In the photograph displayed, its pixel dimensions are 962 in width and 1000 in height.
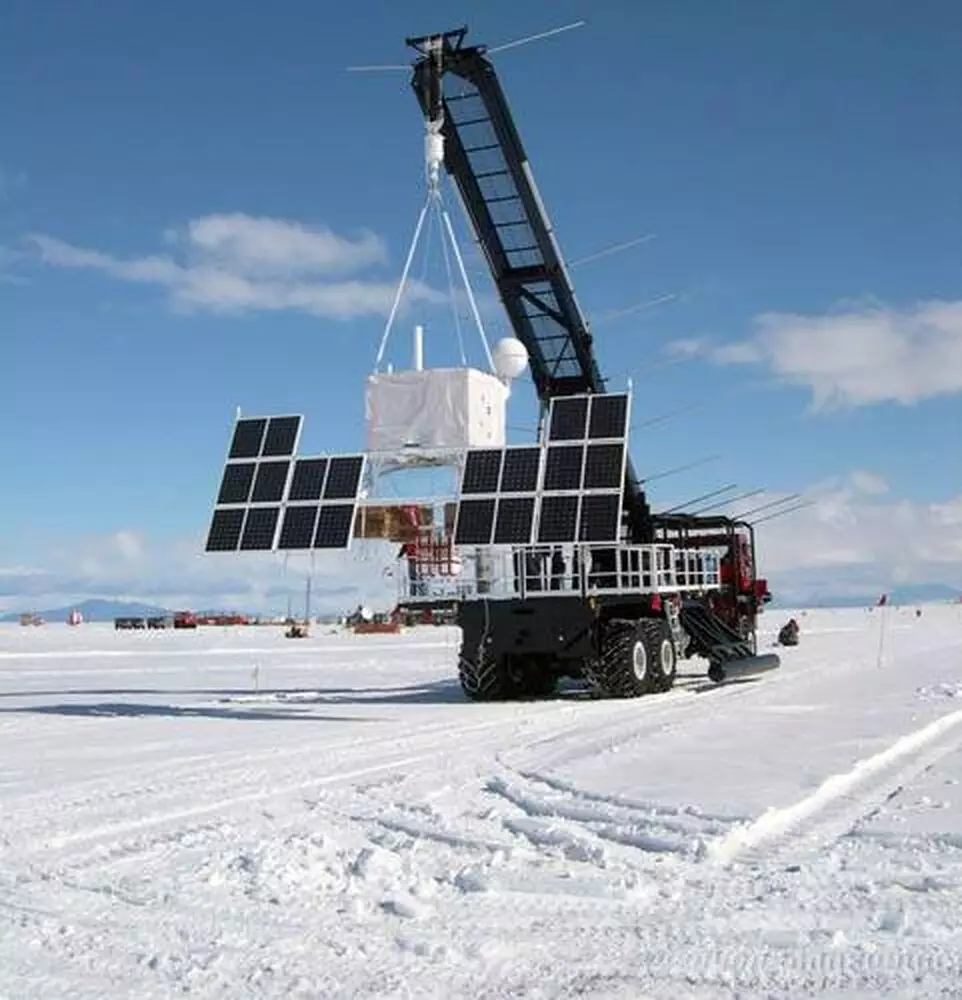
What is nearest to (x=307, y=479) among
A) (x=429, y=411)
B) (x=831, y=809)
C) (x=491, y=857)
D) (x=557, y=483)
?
(x=429, y=411)

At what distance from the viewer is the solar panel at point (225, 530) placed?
71.6ft

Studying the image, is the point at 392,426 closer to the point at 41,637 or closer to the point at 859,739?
the point at 859,739

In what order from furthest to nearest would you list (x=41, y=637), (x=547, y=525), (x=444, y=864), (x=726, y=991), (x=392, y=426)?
(x=41, y=637) → (x=392, y=426) → (x=547, y=525) → (x=444, y=864) → (x=726, y=991)

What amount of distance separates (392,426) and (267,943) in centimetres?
1609

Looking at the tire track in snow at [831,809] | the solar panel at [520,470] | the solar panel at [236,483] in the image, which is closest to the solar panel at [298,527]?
the solar panel at [236,483]

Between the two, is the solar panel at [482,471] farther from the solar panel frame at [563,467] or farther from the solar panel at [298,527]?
the solar panel at [298,527]

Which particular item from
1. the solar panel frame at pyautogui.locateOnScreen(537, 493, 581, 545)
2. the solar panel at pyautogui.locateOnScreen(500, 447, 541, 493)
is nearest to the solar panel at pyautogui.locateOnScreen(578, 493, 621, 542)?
the solar panel frame at pyautogui.locateOnScreen(537, 493, 581, 545)

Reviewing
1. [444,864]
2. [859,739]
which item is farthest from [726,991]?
[859,739]

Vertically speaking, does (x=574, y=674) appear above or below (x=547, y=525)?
below

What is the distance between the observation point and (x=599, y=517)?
20.1 m

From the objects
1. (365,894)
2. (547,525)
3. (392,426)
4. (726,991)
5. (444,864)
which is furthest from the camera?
(392,426)

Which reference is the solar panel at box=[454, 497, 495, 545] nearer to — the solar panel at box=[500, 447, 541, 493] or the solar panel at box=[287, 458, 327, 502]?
the solar panel at box=[500, 447, 541, 493]

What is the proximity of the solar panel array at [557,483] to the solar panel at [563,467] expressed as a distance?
2cm

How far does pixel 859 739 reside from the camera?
14180 mm
